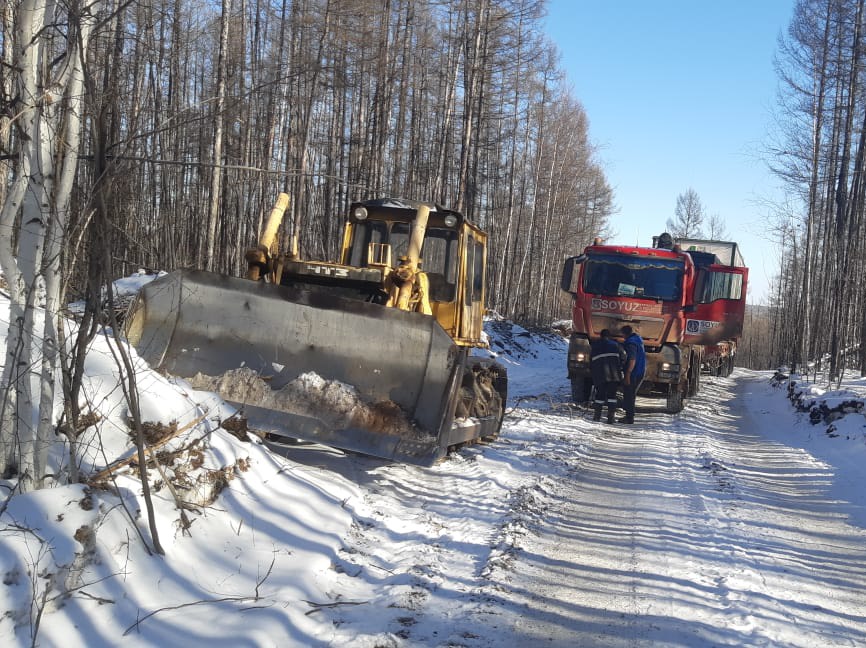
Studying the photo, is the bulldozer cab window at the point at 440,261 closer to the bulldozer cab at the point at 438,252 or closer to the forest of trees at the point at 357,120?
the bulldozer cab at the point at 438,252

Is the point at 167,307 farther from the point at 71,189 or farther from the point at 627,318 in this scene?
the point at 627,318

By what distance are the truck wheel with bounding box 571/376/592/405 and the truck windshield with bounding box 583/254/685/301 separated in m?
1.68

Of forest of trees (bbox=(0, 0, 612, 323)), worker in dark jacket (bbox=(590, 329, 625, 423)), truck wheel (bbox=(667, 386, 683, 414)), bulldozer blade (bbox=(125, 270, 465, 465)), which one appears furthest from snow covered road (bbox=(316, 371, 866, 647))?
forest of trees (bbox=(0, 0, 612, 323))

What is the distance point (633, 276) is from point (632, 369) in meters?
2.37

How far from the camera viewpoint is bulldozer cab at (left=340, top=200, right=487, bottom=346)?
845cm

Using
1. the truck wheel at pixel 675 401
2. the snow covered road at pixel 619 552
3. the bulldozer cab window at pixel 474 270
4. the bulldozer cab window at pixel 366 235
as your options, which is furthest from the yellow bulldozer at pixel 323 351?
the truck wheel at pixel 675 401

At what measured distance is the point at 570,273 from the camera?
45.8 feet

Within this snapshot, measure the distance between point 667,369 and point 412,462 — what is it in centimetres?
841

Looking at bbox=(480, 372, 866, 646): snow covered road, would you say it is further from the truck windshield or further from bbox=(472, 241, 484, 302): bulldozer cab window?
the truck windshield

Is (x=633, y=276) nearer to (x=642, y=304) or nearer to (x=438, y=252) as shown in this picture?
(x=642, y=304)

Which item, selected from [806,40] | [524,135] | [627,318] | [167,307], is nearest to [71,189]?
[167,307]

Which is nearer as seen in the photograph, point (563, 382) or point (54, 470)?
point (54, 470)

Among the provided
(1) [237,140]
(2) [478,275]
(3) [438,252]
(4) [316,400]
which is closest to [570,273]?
(2) [478,275]

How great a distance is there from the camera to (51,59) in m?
4.40
